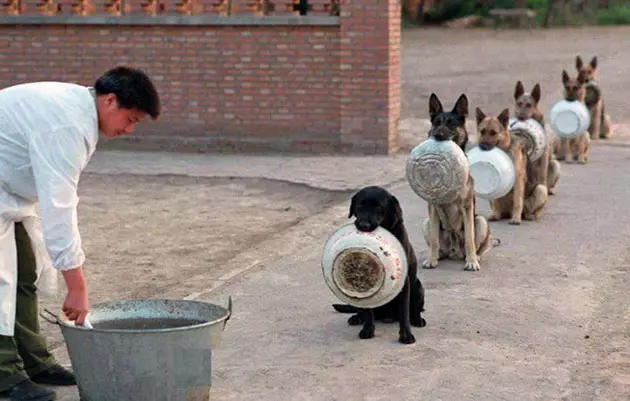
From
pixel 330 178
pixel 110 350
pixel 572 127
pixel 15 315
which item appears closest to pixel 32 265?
pixel 15 315

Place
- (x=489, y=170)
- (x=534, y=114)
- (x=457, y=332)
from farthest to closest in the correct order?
(x=534, y=114)
(x=489, y=170)
(x=457, y=332)

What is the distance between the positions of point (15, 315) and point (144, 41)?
449 inches

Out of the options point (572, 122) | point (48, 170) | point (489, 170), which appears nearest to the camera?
point (48, 170)

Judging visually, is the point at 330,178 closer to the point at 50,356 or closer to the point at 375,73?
the point at 375,73

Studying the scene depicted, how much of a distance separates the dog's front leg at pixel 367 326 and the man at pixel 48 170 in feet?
6.62

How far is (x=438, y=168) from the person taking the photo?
879 centimetres

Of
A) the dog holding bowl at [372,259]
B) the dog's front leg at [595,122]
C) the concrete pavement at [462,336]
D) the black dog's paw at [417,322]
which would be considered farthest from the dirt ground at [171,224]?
the dog's front leg at [595,122]

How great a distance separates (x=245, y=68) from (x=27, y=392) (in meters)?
11.1

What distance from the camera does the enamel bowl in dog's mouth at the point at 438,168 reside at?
8.77 meters

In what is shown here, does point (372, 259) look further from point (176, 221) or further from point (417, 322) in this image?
point (176, 221)

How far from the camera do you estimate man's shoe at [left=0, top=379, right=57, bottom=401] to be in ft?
19.7

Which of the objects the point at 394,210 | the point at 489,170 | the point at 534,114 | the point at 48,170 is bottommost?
the point at 489,170

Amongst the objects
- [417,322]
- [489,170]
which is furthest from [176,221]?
[417,322]

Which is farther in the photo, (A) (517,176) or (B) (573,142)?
(B) (573,142)
